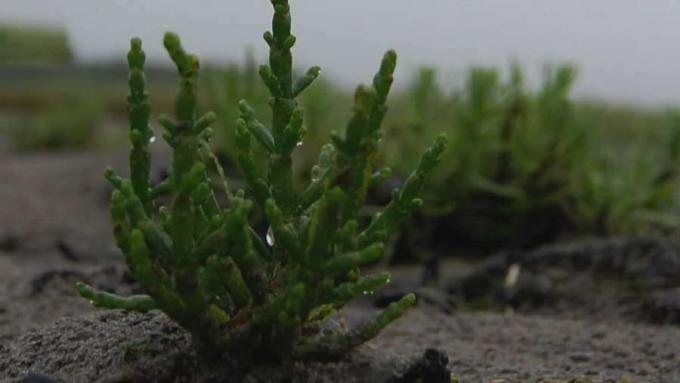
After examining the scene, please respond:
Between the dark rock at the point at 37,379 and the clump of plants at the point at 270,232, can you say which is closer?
the clump of plants at the point at 270,232

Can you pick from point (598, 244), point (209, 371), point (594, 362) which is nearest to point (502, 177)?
point (598, 244)

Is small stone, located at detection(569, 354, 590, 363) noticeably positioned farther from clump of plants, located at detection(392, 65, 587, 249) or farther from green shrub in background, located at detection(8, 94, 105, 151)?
green shrub in background, located at detection(8, 94, 105, 151)

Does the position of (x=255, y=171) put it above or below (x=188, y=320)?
above

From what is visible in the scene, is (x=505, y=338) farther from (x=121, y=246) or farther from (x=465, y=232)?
(x=465, y=232)

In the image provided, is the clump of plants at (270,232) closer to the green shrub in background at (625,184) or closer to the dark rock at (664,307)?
the dark rock at (664,307)

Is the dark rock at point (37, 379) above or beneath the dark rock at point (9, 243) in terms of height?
above

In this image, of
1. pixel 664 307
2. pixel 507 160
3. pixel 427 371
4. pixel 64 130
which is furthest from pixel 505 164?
pixel 64 130

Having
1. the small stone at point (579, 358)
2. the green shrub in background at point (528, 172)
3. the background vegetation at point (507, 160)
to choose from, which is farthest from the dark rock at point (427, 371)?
the green shrub in background at point (528, 172)
